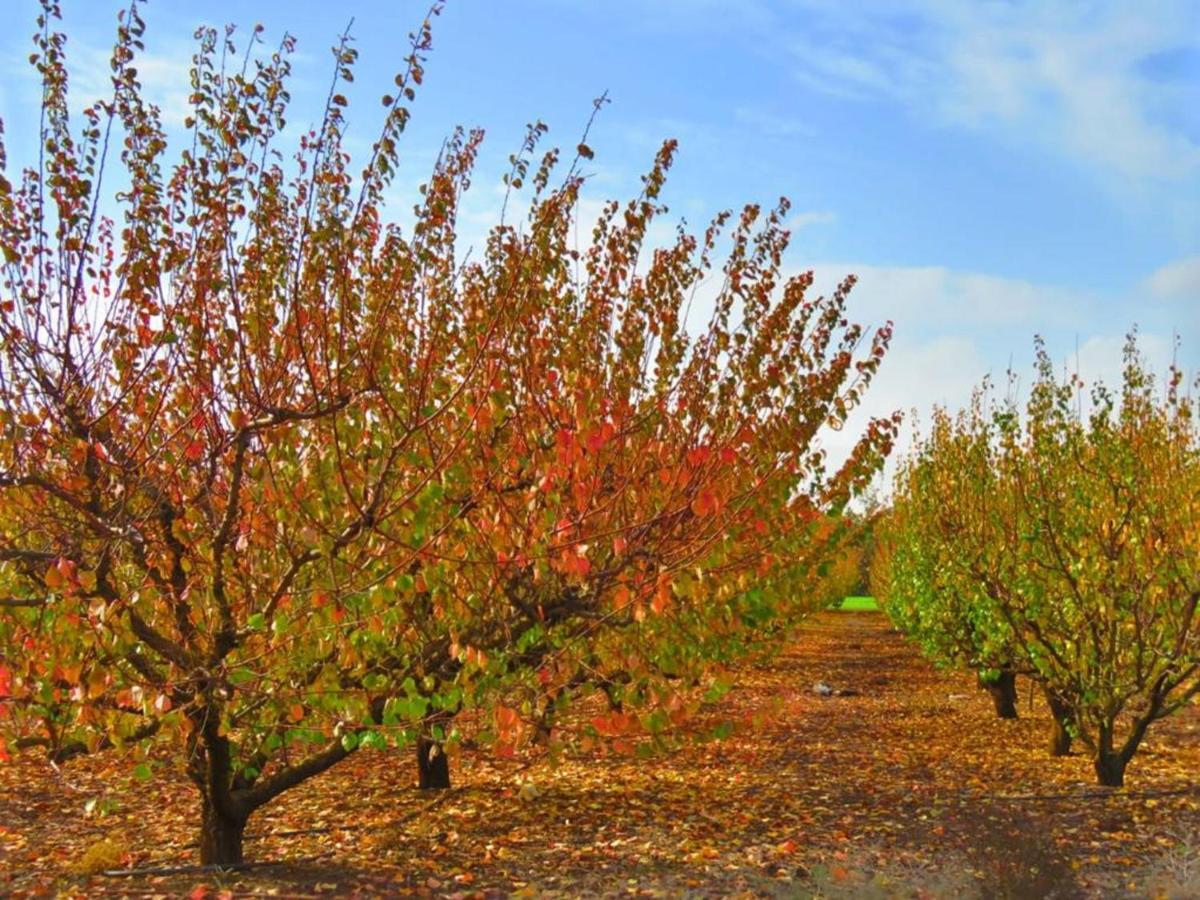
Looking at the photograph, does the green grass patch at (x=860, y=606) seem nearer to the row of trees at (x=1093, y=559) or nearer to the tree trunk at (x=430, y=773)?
the row of trees at (x=1093, y=559)

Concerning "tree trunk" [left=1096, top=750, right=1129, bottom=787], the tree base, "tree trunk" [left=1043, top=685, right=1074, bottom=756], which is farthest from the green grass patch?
"tree trunk" [left=1096, top=750, right=1129, bottom=787]

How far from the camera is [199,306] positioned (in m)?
5.99

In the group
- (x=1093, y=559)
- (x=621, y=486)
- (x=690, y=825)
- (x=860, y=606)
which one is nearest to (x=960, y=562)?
(x=1093, y=559)

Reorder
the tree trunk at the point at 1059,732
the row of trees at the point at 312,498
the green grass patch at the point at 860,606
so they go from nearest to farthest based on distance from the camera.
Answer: the row of trees at the point at 312,498 → the tree trunk at the point at 1059,732 → the green grass patch at the point at 860,606

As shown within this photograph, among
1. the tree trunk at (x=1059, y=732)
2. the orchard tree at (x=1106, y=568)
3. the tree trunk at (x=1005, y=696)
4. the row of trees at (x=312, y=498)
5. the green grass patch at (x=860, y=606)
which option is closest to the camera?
the row of trees at (x=312, y=498)

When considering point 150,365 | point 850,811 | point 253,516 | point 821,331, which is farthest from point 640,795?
point 150,365

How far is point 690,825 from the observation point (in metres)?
9.09

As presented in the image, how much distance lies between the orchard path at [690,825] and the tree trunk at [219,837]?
0.22 meters

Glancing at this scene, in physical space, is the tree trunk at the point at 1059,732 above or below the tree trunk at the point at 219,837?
below

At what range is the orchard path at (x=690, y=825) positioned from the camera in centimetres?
749

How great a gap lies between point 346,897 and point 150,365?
3681 mm

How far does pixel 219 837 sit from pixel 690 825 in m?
3.83

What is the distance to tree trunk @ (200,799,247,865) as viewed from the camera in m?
7.57

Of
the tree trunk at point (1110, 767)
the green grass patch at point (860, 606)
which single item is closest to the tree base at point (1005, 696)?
the tree trunk at point (1110, 767)
